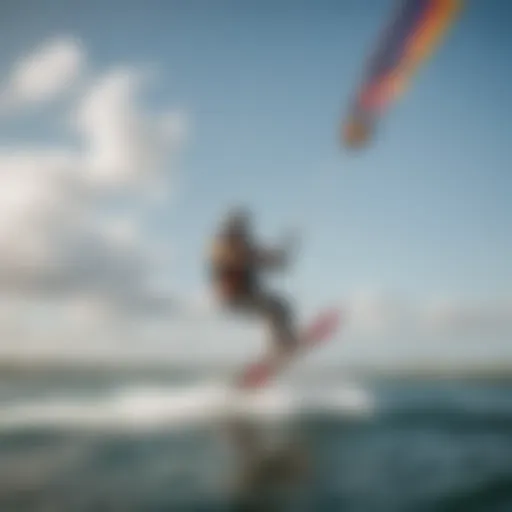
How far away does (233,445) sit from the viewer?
1602mm

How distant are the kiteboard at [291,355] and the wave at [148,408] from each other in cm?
3

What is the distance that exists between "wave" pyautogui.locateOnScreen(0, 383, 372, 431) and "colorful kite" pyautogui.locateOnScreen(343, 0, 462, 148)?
73 cm

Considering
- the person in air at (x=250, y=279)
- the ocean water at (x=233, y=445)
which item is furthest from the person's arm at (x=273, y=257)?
the ocean water at (x=233, y=445)

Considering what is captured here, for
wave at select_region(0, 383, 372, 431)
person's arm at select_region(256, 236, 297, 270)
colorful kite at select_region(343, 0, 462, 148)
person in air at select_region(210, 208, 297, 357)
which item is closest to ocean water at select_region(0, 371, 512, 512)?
wave at select_region(0, 383, 372, 431)

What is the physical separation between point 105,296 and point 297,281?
495 millimetres

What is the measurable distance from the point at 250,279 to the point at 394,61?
69 cm

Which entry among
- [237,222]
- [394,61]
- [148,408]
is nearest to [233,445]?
[148,408]

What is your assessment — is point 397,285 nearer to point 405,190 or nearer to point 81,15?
point 405,190

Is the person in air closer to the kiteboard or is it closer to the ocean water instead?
the kiteboard

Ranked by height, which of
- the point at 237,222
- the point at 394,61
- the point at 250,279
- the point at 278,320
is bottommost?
the point at 278,320

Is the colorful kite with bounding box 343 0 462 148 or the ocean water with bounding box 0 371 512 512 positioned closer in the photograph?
the ocean water with bounding box 0 371 512 512

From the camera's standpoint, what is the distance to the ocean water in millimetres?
1525

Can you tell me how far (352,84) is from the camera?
1.71 metres

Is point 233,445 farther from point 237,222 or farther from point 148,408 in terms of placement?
point 237,222
